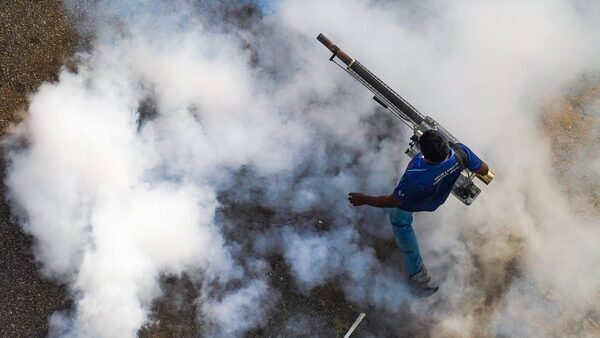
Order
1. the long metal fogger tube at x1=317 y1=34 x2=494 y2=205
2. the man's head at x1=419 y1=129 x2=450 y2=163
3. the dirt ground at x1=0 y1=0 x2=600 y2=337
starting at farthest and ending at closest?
the dirt ground at x1=0 y1=0 x2=600 y2=337
the long metal fogger tube at x1=317 y1=34 x2=494 y2=205
the man's head at x1=419 y1=129 x2=450 y2=163

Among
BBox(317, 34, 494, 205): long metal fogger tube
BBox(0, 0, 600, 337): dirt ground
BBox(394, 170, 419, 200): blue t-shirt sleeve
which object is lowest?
BBox(0, 0, 600, 337): dirt ground

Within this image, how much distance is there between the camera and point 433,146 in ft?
16.9

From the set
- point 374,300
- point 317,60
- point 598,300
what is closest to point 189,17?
point 317,60

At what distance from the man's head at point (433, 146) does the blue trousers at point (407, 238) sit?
1145 mm

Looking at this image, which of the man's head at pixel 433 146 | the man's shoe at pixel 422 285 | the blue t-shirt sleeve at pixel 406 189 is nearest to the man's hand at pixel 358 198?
the blue t-shirt sleeve at pixel 406 189

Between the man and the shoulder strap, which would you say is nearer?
the man

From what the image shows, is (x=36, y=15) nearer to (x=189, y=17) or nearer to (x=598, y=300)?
(x=189, y=17)

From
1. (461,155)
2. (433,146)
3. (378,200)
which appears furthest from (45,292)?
(461,155)

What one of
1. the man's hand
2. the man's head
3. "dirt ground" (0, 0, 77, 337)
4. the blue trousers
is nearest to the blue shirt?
the man's head

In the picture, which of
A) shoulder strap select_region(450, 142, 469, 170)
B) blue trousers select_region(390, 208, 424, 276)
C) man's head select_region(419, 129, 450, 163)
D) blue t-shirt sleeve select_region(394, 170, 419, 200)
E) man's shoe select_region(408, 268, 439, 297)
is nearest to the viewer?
man's head select_region(419, 129, 450, 163)

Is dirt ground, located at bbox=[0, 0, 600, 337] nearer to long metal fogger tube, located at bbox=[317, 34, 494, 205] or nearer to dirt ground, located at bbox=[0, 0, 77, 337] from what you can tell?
dirt ground, located at bbox=[0, 0, 77, 337]

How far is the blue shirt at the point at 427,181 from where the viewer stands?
17.6ft

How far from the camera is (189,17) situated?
7.51 m

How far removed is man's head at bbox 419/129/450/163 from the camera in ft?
16.9
